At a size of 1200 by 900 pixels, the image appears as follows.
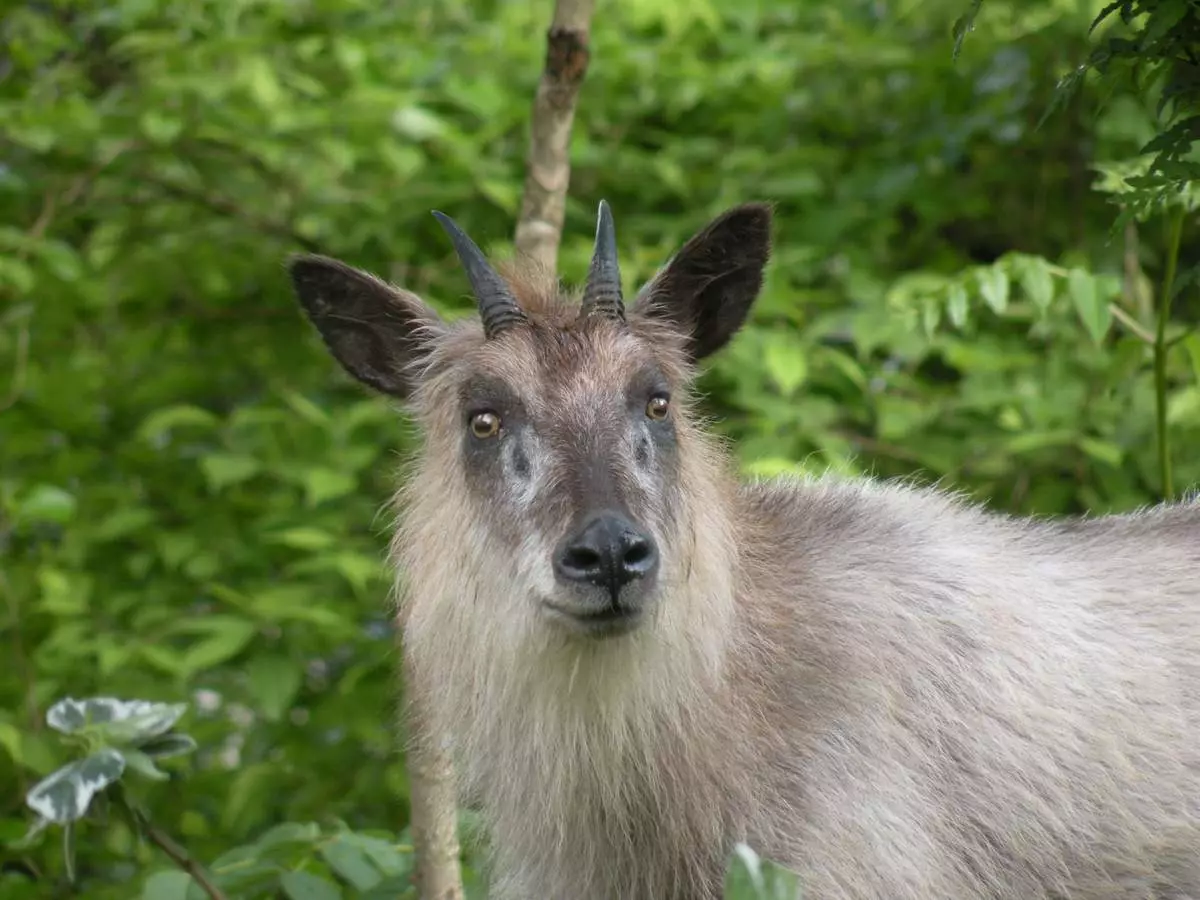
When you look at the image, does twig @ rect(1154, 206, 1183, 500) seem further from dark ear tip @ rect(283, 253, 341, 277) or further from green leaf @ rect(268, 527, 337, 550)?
green leaf @ rect(268, 527, 337, 550)

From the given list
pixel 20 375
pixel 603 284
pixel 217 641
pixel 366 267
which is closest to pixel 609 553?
pixel 603 284

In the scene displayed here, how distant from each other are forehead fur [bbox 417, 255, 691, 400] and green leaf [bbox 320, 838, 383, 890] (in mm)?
1344

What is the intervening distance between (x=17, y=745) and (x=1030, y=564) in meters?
3.36

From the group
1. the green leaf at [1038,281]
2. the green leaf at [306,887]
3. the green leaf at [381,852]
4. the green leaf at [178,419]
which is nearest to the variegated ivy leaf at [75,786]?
the green leaf at [306,887]

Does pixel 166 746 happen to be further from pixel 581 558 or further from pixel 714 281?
pixel 714 281

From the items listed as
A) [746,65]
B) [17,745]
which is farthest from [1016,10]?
[17,745]

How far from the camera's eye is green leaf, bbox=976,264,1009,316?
4.63m

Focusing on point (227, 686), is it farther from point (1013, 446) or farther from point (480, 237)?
point (1013, 446)

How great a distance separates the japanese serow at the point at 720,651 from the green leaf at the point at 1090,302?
72cm

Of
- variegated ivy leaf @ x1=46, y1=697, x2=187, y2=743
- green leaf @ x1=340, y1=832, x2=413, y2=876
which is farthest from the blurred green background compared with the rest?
green leaf @ x1=340, y1=832, x2=413, y2=876

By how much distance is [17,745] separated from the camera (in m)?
5.10

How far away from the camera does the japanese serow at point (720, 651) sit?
12.1ft

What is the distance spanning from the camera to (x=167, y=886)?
418cm

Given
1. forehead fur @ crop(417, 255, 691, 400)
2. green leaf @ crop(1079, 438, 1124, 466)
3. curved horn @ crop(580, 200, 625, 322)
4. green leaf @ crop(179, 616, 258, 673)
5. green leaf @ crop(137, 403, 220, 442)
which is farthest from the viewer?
green leaf @ crop(137, 403, 220, 442)
